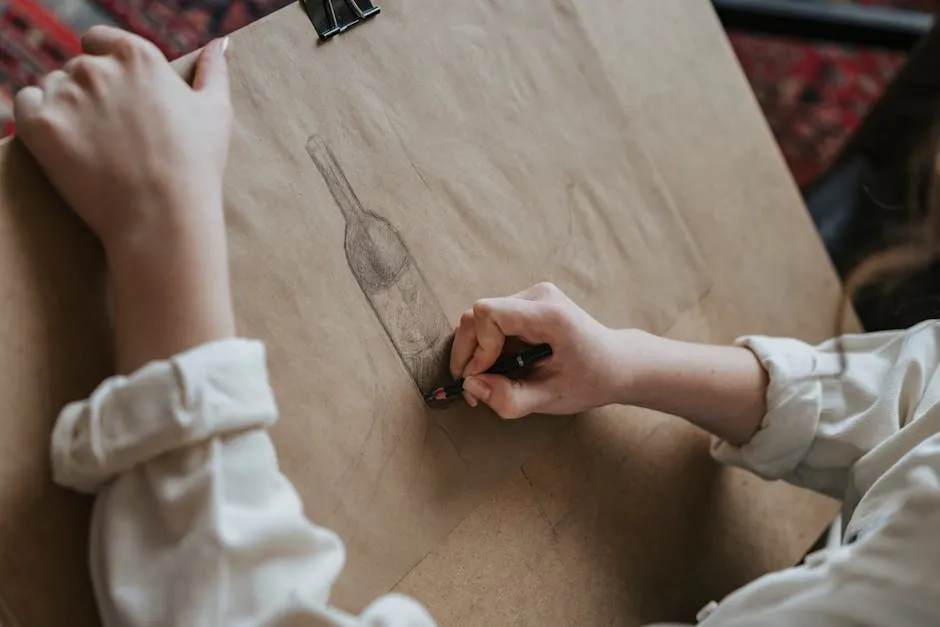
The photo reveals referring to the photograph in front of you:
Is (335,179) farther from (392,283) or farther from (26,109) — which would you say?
(26,109)

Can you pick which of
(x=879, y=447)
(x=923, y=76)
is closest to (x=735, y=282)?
(x=879, y=447)

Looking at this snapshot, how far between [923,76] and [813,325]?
11.5 inches

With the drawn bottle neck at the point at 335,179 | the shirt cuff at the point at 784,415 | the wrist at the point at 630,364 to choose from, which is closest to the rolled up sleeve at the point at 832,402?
the shirt cuff at the point at 784,415

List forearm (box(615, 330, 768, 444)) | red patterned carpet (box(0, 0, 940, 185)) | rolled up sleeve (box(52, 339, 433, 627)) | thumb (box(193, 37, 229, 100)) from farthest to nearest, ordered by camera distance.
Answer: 1. red patterned carpet (box(0, 0, 940, 185))
2. forearm (box(615, 330, 768, 444))
3. thumb (box(193, 37, 229, 100))
4. rolled up sleeve (box(52, 339, 433, 627))

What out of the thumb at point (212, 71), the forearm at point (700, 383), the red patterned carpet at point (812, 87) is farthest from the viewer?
the red patterned carpet at point (812, 87)

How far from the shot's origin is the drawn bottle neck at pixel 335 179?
1.90 ft

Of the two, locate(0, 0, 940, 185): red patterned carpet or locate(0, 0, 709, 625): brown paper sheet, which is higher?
locate(0, 0, 709, 625): brown paper sheet

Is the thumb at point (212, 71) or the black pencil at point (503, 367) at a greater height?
the thumb at point (212, 71)

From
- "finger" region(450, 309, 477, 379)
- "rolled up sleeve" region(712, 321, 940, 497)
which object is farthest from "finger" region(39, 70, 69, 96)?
"rolled up sleeve" region(712, 321, 940, 497)

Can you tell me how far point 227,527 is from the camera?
45 centimetres

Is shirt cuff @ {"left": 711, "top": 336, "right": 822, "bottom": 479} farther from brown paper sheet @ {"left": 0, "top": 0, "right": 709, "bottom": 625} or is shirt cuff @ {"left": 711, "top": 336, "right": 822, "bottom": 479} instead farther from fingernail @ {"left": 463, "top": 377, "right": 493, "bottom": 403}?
fingernail @ {"left": 463, "top": 377, "right": 493, "bottom": 403}

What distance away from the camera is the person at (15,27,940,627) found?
452 mm

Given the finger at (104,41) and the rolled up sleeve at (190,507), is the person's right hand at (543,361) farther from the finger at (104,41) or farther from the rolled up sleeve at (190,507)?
the finger at (104,41)

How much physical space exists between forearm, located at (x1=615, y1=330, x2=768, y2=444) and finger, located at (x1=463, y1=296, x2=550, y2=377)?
9cm
